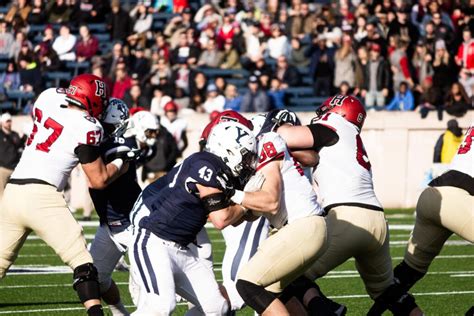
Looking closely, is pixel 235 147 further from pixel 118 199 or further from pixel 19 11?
pixel 19 11

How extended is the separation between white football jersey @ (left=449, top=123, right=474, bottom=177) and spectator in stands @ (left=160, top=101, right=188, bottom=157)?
10.2m

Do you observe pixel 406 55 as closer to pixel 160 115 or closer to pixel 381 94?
pixel 381 94

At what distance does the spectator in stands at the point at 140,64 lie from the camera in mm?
20109

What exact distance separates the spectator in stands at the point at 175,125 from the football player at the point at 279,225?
11.0m

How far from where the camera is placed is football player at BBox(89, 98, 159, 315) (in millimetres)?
8055

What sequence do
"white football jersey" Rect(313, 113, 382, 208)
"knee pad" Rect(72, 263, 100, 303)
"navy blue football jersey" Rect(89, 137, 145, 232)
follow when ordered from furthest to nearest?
1. "navy blue football jersey" Rect(89, 137, 145, 232)
2. "white football jersey" Rect(313, 113, 382, 208)
3. "knee pad" Rect(72, 263, 100, 303)

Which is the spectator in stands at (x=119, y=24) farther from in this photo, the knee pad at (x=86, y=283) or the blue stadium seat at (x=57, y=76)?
the knee pad at (x=86, y=283)

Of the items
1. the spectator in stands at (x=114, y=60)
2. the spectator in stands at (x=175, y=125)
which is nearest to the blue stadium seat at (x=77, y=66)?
the spectator in stands at (x=114, y=60)

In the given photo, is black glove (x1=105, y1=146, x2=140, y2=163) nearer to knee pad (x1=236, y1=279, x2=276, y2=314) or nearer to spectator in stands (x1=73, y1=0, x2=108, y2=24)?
knee pad (x1=236, y1=279, x2=276, y2=314)

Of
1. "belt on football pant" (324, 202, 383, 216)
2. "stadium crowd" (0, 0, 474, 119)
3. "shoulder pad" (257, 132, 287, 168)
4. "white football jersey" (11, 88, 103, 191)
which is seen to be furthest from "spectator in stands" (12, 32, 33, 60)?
"shoulder pad" (257, 132, 287, 168)

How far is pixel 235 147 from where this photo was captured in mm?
6688

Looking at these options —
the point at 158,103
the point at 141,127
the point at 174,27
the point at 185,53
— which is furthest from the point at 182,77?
the point at 141,127

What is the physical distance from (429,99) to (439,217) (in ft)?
38.7

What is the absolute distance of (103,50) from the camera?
2147cm
